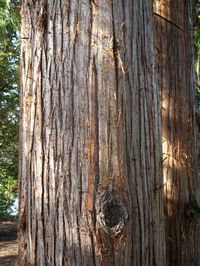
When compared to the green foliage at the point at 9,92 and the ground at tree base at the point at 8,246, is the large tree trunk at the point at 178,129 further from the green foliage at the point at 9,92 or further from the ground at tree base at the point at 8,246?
the green foliage at the point at 9,92

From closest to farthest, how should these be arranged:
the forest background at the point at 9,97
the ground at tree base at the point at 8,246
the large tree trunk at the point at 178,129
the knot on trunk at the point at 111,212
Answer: the knot on trunk at the point at 111,212 → the large tree trunk at the point at 178,129 → the ground at tree base at the point at 8,246 → the forest background at the point at 9,97

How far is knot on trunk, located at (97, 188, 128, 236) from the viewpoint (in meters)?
2.09

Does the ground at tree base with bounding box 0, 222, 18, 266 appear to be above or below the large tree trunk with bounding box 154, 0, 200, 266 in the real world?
below

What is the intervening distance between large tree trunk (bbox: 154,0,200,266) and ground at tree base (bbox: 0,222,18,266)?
3.94 metres

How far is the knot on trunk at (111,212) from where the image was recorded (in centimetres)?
209

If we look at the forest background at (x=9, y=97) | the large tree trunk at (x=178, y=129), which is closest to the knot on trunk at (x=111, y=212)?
the large tree trunk at (x=178, y=129)

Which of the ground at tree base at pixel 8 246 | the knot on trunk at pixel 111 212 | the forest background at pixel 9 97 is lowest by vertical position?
the ground at tree base at pixel 8 246

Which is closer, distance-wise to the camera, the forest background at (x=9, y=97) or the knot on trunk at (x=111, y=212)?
the knot on trunk at (x=111, y=212)

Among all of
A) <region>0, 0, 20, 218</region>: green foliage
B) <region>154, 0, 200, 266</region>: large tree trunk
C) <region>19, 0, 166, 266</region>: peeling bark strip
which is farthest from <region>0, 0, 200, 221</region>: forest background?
<region>19, 0, 166, 266</region>: peeling bark strip

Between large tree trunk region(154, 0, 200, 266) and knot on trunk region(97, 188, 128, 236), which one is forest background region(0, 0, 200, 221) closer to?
large tree trunk region(154, 0, 200, 266)

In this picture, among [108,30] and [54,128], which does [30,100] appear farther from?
[108,30]

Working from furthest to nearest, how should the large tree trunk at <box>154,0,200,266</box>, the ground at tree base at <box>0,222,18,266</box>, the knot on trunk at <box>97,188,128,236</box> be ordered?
1. the ground at tree base at <box>0,222,18,266</box>
2. the large tree trunk at <box>154,0,200,266</box>
3. the knot on trunk at <box>97,188,128,236</box>

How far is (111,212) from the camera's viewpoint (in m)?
2.11

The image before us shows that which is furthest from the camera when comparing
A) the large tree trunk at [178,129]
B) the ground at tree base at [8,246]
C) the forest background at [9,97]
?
the forest background at [9,97]
